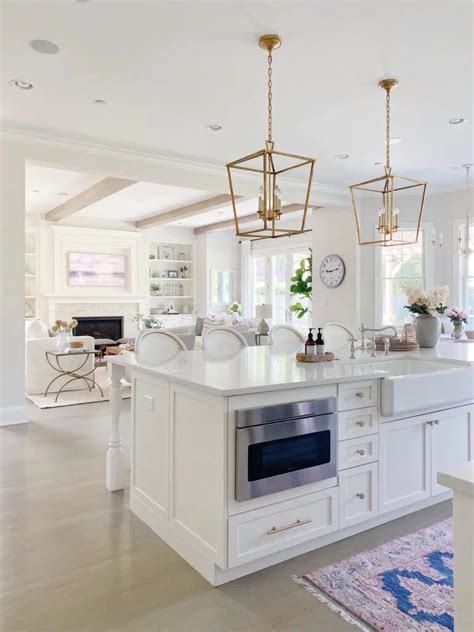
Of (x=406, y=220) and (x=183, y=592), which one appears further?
(x=406, y=220)

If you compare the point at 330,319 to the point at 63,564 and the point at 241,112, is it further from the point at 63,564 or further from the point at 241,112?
the point at 63,564

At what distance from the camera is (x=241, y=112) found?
14.4 feet

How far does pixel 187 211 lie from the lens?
8922 millimetres

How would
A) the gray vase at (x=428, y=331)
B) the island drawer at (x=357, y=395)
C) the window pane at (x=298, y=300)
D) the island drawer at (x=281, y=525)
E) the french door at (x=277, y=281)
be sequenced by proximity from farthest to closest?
1. the french door at (x=277, y=281)
2. the window pane at (x=298, y=300)
3. the gray vase at (x=428, y=331)
4. the island drawer at (x=357, y=395)
5. the island drawer at (x=281, y=525)

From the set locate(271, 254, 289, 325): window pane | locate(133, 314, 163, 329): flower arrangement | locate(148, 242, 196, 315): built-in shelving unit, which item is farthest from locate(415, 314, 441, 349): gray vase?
locate(148, 242, 196, 315): built-in shelving unit

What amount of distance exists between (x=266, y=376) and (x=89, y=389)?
4732mm

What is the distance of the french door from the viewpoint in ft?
34.3

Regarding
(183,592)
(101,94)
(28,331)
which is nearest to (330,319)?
(28,331)

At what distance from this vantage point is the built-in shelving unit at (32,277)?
9.91 m

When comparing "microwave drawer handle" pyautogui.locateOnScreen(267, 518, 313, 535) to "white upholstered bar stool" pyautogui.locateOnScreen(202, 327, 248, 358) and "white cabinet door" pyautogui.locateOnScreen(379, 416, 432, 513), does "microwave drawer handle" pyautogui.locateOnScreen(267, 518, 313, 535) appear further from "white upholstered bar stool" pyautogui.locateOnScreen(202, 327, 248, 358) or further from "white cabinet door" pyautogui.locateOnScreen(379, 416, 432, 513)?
"white upholstered bar stool" pyautogui.locateOnScreen(202, 327, 248, 358)

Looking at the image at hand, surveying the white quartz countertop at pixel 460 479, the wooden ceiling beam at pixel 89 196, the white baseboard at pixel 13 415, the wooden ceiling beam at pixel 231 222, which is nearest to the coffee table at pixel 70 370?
the white baseboard at pixel 13 415

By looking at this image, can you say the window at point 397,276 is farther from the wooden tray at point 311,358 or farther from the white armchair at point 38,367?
the wooden tray at point 311,358

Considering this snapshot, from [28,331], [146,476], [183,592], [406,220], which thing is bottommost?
[183,592]

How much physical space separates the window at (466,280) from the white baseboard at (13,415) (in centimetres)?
A: 606
